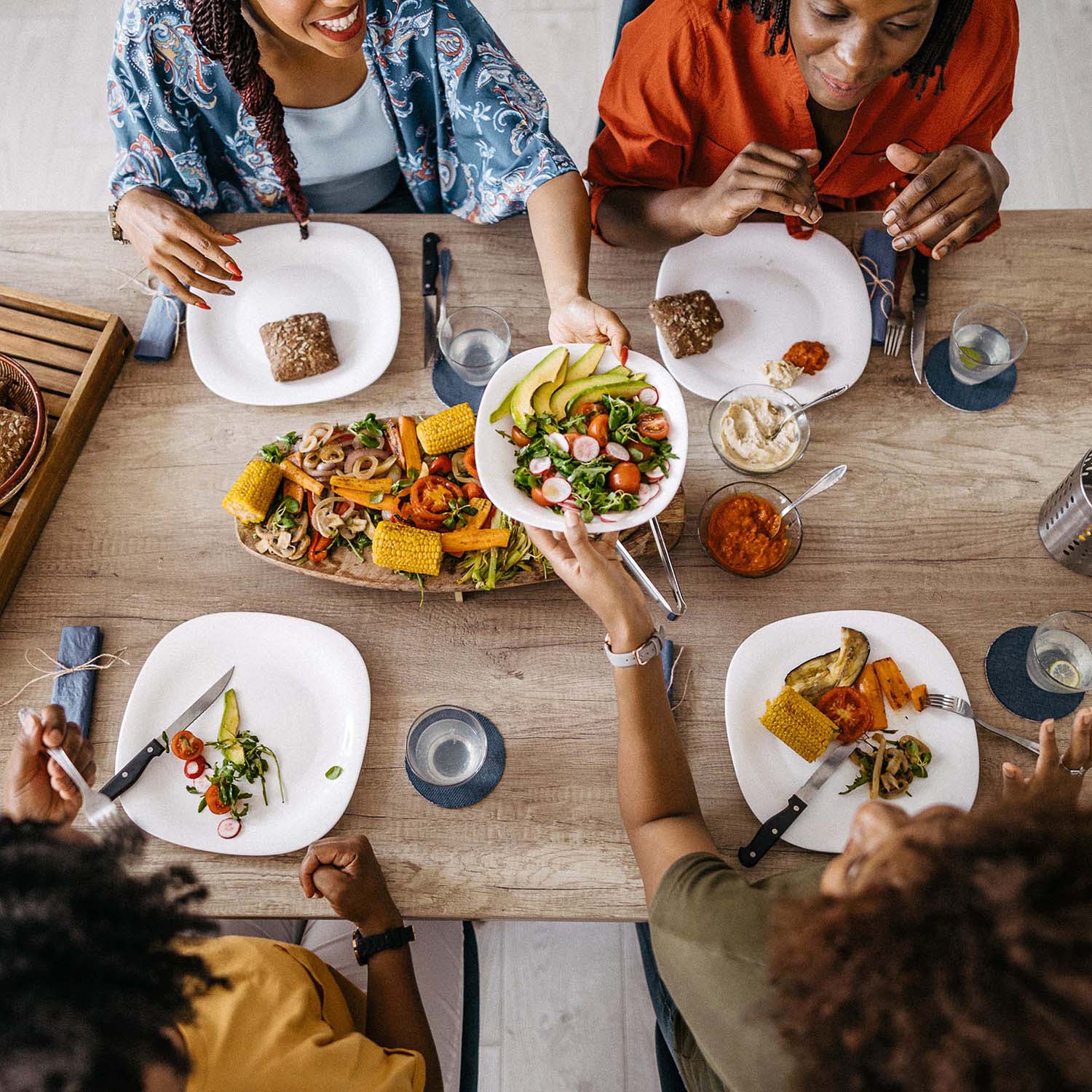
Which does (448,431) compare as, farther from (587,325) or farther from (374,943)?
(374,943)

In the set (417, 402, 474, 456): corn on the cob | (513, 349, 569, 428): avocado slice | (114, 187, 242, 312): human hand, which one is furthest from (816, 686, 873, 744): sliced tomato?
(114, 187, 242, 312): human hand

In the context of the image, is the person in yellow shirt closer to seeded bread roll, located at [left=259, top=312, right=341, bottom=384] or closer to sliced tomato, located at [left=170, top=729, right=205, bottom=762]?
sliced tomato, located at [left=170, top=729, right=205, bottom=762]

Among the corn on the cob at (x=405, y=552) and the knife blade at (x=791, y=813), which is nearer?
the knife blade at (x=791, y=813)

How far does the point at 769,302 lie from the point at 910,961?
1.74 m

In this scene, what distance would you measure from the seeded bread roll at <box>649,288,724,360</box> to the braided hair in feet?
2.22

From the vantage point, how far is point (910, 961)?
115 centimetres

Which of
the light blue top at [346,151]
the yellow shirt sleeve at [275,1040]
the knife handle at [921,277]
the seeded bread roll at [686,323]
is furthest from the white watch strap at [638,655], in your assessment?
the light blue top at [346,151]

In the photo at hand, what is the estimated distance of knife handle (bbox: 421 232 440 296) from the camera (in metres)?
2.34

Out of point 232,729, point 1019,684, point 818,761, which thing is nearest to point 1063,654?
point 1019,684

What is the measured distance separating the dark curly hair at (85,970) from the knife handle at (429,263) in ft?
5.31

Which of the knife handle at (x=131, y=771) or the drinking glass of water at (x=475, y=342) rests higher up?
the drinking glass of water at (x=475, y=342)

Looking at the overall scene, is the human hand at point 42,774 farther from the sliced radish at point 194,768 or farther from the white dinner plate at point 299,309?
the white dinner plate at point 299,309

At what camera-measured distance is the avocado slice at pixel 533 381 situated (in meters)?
1.99

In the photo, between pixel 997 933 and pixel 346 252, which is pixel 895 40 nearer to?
pixel 346 252
